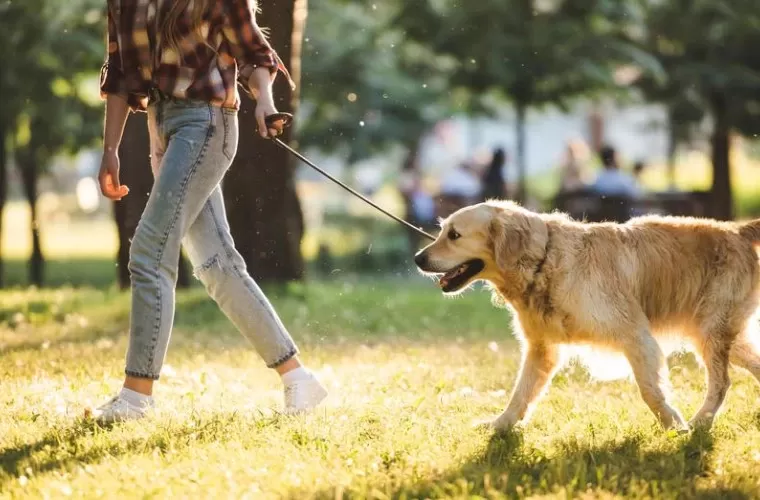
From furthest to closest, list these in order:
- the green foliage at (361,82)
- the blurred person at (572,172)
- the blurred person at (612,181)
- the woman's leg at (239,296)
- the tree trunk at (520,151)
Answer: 1. the green foliage at (361,82)
2. the tree trunk at (520,151)
3. the blurred person at (572,172)
4. the blurred person at (612,181)
5. the woman's leg at (239,296)

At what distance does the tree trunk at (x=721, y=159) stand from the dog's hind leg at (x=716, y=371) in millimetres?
12864

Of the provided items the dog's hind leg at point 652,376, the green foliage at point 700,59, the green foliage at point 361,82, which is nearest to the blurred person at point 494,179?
the green foliage at point 700,59

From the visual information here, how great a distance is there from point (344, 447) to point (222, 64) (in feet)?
5.96

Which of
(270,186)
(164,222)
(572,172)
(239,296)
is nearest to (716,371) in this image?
(239,296)

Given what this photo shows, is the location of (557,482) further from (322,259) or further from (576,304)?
(322,259)

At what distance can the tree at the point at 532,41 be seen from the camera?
1780 centimetres

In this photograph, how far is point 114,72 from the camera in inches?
220

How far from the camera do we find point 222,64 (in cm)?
560

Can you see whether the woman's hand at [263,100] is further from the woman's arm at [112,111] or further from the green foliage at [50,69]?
the green foliage at [50,69]

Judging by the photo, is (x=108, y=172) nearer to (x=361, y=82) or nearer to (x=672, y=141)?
(x=672, y=141)

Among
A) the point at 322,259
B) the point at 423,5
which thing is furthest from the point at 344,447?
the point at 322,259

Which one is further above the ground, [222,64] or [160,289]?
[222,64]

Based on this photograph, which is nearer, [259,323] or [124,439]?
[124,439]

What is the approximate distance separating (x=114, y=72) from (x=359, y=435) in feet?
6.40
